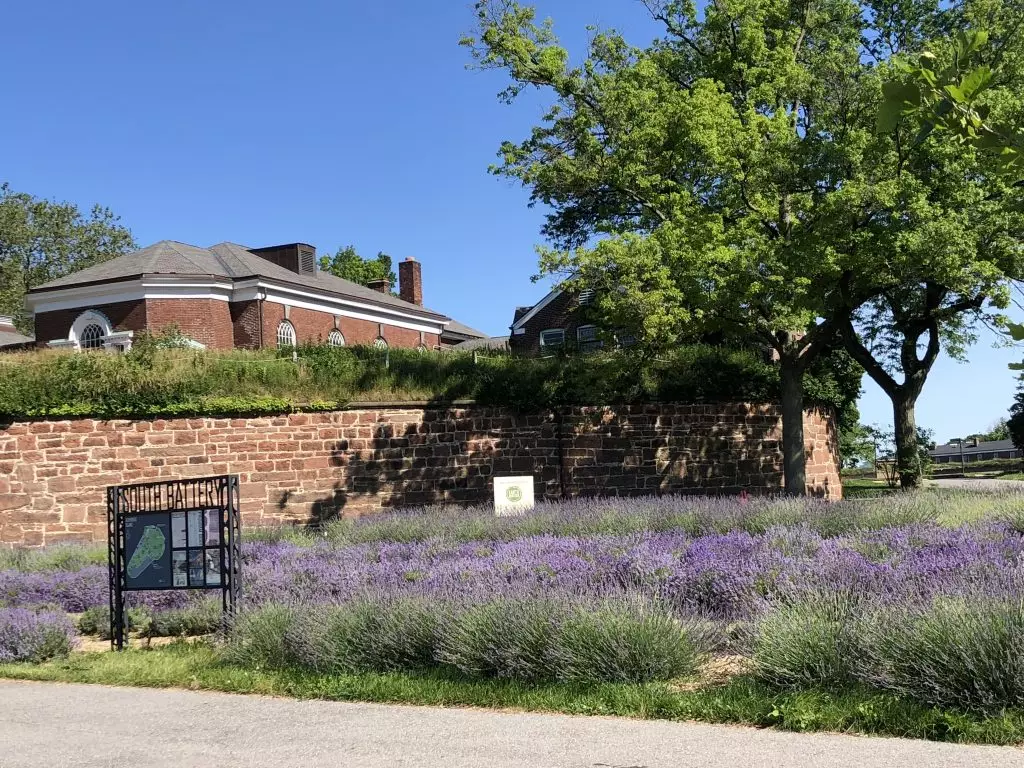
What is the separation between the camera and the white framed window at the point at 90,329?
34097 millimetres

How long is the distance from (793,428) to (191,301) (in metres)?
21.7

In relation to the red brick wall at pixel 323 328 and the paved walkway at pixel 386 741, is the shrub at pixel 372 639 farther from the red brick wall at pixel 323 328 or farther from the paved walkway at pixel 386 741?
the red brick wall at pixel 323 328

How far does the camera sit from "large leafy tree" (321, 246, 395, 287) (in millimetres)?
66062

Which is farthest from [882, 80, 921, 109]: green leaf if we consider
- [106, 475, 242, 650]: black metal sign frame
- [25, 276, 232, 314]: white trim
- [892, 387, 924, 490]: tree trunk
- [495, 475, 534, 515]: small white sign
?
[25, 276, 232, 314]: white trim

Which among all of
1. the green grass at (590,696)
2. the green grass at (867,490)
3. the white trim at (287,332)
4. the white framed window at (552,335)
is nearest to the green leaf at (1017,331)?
the green grass at (590,696)

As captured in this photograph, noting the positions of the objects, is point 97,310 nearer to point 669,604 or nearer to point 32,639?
point 32,639

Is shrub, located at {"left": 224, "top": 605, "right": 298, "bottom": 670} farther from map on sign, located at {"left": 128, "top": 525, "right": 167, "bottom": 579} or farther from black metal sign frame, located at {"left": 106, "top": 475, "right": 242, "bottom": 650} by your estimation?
map on sign, located at {"left": 128, "top": 525, "right": 167, "bottom": 579}

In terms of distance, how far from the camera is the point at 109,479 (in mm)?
19906

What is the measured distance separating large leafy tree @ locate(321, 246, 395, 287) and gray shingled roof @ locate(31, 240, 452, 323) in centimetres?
2582

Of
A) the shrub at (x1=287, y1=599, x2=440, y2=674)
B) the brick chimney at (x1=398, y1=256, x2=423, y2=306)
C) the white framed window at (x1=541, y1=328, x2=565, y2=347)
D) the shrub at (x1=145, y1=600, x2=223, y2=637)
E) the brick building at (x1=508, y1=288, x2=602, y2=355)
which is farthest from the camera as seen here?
the brick chimney at (x1=398, y1=256, x2=423, y2=306)

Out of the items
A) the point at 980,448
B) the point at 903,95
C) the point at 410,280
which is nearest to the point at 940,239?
the point at 903,95

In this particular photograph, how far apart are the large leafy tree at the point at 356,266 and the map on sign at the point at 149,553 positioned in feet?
184

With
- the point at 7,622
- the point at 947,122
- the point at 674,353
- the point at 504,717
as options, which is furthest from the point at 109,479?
the point at 947,122

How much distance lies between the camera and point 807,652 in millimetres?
6180
